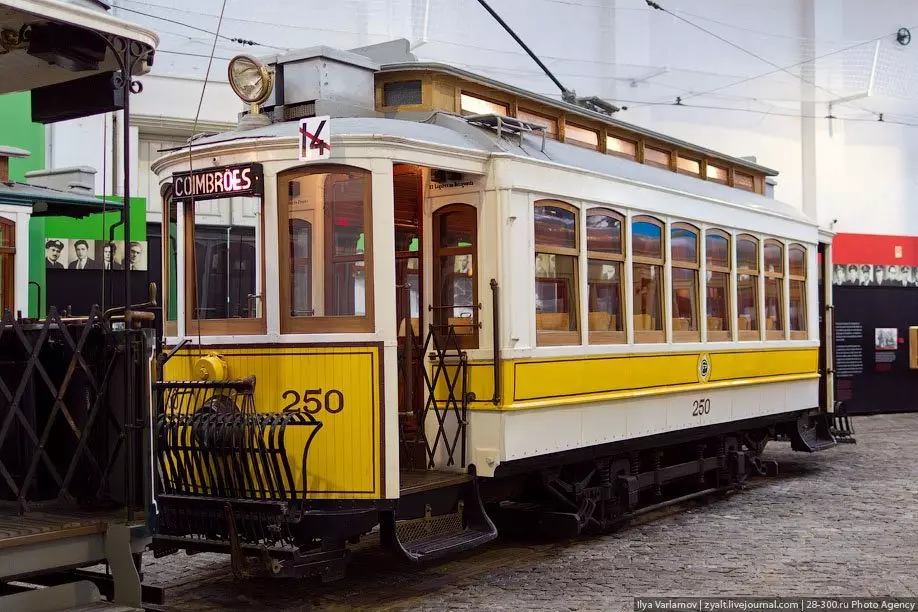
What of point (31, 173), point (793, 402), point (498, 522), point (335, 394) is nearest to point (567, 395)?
point (498, 522)

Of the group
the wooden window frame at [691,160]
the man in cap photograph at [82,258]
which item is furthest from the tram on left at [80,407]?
the man in cap photograph at [82,258]

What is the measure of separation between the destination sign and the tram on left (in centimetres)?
97

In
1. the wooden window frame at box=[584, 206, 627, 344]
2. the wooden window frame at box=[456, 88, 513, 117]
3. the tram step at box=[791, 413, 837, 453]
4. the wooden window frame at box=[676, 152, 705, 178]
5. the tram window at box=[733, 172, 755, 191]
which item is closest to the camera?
the wooden window frame at box=[456, 88, 513, 117]

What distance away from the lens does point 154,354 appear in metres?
5.53

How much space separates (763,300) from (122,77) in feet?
24.4

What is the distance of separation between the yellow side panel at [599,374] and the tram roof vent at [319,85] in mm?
2113

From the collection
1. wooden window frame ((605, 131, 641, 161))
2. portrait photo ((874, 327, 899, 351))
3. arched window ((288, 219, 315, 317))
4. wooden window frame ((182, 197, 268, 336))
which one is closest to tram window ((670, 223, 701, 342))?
wooden window frame ((605, 131, 641, 161))

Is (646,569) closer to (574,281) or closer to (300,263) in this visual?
(574,281)

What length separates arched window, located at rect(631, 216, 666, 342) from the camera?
888cm

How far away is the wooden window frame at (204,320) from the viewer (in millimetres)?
6660

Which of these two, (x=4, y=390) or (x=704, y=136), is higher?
(x=704, y=136)

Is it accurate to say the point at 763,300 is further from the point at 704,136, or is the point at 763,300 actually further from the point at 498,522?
the point at 704,136

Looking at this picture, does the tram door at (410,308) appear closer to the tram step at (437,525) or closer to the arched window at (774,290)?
the tram step at (437,525)

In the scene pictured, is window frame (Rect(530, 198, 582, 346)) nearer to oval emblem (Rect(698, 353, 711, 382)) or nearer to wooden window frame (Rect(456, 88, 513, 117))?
wooden window frame (Rect(456, 88, 513, 117))
